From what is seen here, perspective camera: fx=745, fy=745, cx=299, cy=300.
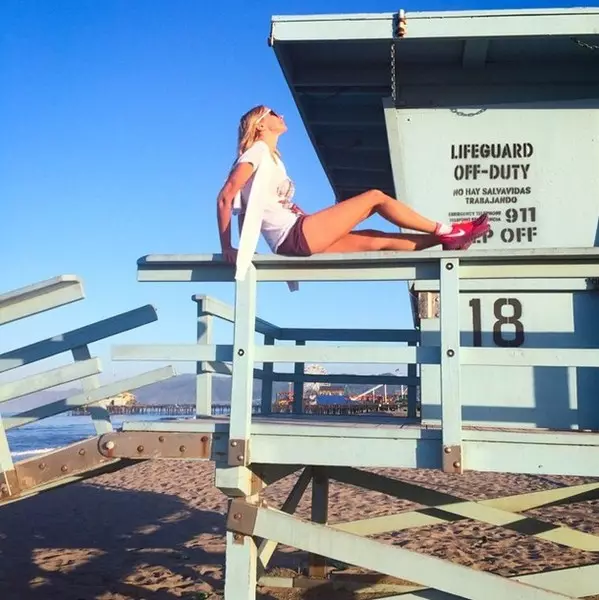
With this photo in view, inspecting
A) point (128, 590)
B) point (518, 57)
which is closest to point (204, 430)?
point (518, 57)

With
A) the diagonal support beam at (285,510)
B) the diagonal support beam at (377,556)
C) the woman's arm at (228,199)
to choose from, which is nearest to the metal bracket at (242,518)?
the diagonal support beam at (377,556)

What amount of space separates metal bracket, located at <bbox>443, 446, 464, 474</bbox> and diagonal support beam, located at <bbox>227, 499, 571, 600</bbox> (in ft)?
1.40

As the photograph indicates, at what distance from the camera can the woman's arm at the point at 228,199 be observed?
3.97m

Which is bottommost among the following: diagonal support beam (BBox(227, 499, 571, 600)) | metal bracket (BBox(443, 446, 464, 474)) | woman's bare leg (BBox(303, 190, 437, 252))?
diagonal support beam (BBox(227, 499, 571, 600))

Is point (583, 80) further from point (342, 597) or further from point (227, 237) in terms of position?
point (342, 597)

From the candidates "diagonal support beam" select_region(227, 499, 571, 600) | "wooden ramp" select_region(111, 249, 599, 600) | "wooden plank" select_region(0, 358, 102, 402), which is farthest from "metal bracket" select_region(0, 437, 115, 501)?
"diagonal support beam" select_region(227, 499, 571, 600)

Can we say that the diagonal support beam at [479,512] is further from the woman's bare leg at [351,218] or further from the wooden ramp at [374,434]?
the woman's bare leg at [351,218]

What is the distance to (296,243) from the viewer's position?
390cm

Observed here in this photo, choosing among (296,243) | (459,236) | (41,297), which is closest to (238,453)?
(296,243)

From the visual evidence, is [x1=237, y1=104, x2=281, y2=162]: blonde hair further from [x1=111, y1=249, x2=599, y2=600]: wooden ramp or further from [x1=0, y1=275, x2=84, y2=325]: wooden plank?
[x1=0, y1=275, x2=84, y2=325]: wooden plank

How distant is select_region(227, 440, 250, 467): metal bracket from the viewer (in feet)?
12.2

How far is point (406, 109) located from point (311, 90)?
0.98 metres

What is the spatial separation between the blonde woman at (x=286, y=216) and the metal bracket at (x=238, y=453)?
0.91m

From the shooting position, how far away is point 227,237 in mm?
3977
